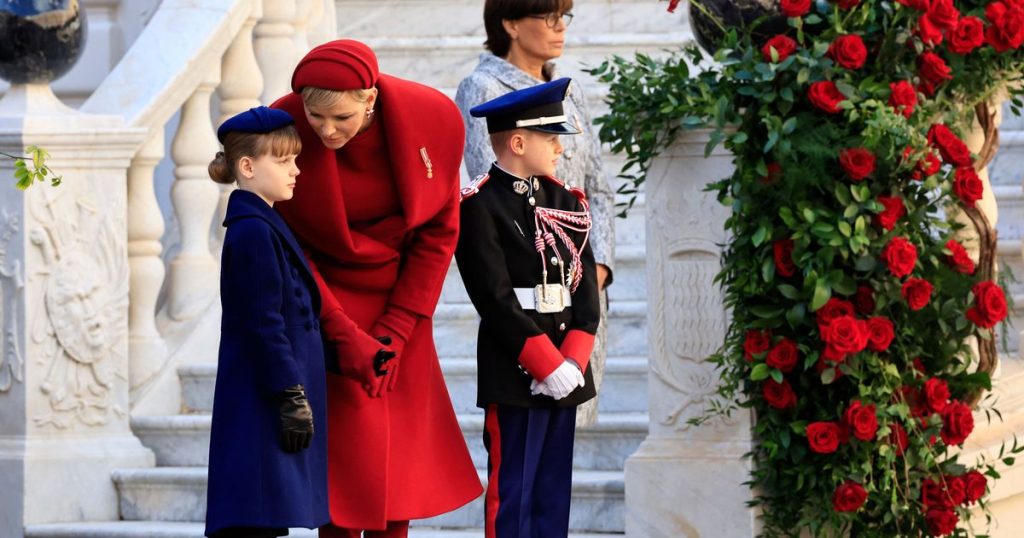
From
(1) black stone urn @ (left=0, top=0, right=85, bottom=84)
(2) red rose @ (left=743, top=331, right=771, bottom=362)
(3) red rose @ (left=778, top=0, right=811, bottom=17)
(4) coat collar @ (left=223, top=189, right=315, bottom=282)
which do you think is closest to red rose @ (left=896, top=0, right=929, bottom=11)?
(3) red rose @ (left=778, top=0, right=811, bottom=17)

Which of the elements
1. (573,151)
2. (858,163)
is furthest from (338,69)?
(858,163)

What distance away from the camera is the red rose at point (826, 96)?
16.6 feet

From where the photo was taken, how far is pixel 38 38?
6316mm

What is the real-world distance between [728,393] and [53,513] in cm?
231

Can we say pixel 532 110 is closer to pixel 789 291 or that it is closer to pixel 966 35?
pixel 789 291

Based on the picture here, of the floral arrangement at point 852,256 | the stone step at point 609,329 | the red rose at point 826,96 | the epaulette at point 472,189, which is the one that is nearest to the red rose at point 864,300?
the floral arrangement at point 852,256

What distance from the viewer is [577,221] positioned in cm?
501

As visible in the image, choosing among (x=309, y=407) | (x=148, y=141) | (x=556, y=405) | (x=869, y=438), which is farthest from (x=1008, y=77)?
(x=148, y=141)

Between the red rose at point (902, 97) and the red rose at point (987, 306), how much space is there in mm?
484

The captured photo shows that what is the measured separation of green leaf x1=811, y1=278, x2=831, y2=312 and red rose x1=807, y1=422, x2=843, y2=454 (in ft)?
0.96

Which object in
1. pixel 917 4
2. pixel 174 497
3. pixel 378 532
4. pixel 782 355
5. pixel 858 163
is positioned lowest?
pixel 174 497

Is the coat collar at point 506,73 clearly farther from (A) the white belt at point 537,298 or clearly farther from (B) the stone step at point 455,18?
(B) the stone step at point 455,18

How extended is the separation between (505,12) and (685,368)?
1061mm

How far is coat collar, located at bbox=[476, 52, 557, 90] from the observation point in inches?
215
